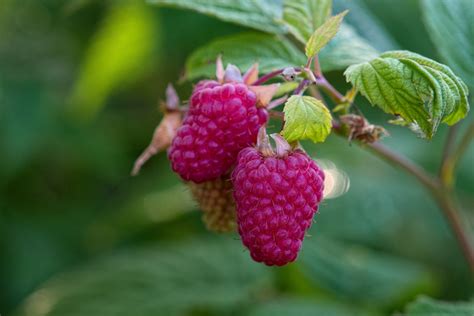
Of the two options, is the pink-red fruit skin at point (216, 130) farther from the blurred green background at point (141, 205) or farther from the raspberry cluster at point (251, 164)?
the blurred green background at point (141, 205)

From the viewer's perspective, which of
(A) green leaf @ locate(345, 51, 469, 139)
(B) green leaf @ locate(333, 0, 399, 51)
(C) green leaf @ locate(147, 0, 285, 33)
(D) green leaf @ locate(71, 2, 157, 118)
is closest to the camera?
(A) green leaf @ locate(345, 51, 469, 139)

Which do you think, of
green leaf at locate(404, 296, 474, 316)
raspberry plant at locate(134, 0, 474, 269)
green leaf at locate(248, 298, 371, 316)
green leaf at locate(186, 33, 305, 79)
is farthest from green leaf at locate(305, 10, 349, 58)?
green leaf at locate(248, 298, 371, 316)

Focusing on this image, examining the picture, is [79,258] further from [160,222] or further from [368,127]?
[368,127]

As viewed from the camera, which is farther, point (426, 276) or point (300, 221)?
point (426, 276)

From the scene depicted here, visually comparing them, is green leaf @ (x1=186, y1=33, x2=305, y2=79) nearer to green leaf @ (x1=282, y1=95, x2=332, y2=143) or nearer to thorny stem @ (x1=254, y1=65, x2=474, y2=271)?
thorny stem @ (x1=254, y1=65, x2=474, y2=271)

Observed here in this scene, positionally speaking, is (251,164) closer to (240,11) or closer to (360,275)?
(240,11)

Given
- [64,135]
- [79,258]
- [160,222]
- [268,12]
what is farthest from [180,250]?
[268,12]

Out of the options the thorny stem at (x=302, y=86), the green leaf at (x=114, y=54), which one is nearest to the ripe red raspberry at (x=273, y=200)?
the thorny stem at (x=302, y=86)

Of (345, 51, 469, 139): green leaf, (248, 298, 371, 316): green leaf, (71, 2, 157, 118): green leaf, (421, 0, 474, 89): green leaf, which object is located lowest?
(248, 298, 371, 316): green leaf
